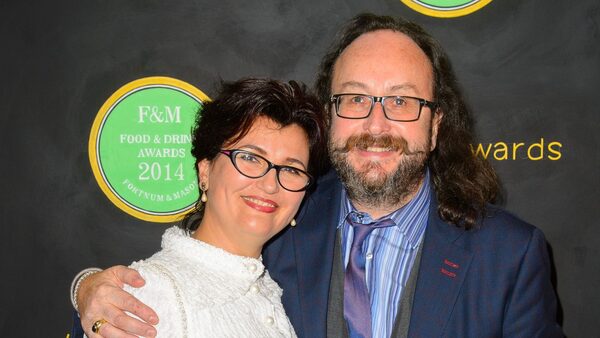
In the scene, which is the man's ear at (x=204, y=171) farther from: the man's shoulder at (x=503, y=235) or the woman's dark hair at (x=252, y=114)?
the man's shoulder at (x=503, y=235)

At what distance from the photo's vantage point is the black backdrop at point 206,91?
2.19 meters

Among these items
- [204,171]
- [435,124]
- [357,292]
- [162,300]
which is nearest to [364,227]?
[357,292]

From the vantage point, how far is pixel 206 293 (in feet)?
4.16

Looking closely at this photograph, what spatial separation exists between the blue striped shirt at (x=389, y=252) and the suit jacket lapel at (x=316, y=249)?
58 millimetres

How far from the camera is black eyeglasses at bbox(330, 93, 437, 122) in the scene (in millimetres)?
1707

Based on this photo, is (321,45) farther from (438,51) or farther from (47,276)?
(47,276)

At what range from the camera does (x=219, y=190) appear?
4.69 ft

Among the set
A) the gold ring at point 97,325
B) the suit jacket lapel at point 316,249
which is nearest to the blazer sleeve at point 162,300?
the gold ring at point 97,325

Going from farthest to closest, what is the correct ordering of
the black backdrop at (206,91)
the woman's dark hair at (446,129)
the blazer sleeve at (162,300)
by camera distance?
the black backdrop at (206,91) → the woman's dark hair at (446,129) → the blazer sleeve at (162,300)

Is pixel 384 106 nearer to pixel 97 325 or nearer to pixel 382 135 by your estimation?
pixel 382 135

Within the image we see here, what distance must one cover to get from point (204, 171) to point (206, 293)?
1.24 ft

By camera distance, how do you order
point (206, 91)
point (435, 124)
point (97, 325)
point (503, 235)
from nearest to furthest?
point (97, 325)
point (503, 235)
point (435, 124)
point (206, 91)

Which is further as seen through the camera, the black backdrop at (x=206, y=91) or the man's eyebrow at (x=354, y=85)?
the black backdrop at (x=206, y=91)

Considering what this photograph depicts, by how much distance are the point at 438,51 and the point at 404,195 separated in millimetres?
584
